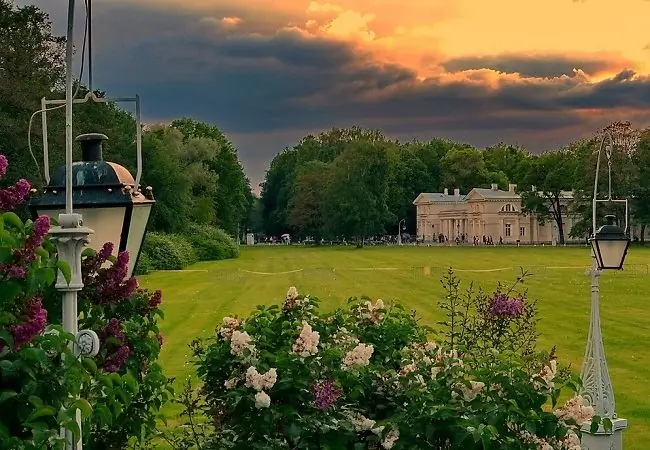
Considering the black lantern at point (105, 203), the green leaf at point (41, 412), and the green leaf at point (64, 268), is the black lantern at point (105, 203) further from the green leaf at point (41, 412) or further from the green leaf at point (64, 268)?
the green leaf at point (41, 412)

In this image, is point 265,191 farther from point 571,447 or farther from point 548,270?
point 571,447

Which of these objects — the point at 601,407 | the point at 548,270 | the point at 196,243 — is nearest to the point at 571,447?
the point at 601,407

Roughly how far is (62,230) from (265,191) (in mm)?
132772

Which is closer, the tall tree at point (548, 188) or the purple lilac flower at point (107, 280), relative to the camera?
the purple lilac flower at point (107, 280)

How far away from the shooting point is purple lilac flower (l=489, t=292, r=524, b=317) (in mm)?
7156

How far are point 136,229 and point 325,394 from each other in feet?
6.04

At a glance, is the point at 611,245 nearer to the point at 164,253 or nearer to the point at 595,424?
the point at 595,424

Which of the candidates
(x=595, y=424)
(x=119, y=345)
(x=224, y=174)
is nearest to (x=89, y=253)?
(x=119, y=345)

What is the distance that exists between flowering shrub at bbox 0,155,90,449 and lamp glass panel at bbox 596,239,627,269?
6925 mm

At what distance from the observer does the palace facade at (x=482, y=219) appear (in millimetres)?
118875

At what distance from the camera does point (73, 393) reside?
139 inches

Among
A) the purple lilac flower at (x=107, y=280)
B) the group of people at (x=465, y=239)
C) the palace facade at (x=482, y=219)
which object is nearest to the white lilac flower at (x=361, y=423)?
the purple lilac flower at (x=107, y=280)

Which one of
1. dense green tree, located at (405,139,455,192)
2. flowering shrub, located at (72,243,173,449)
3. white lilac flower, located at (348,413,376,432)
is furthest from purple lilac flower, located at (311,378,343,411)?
dense green tree, located at (405,139,455,192)

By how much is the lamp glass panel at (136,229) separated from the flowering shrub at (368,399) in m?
1.48
